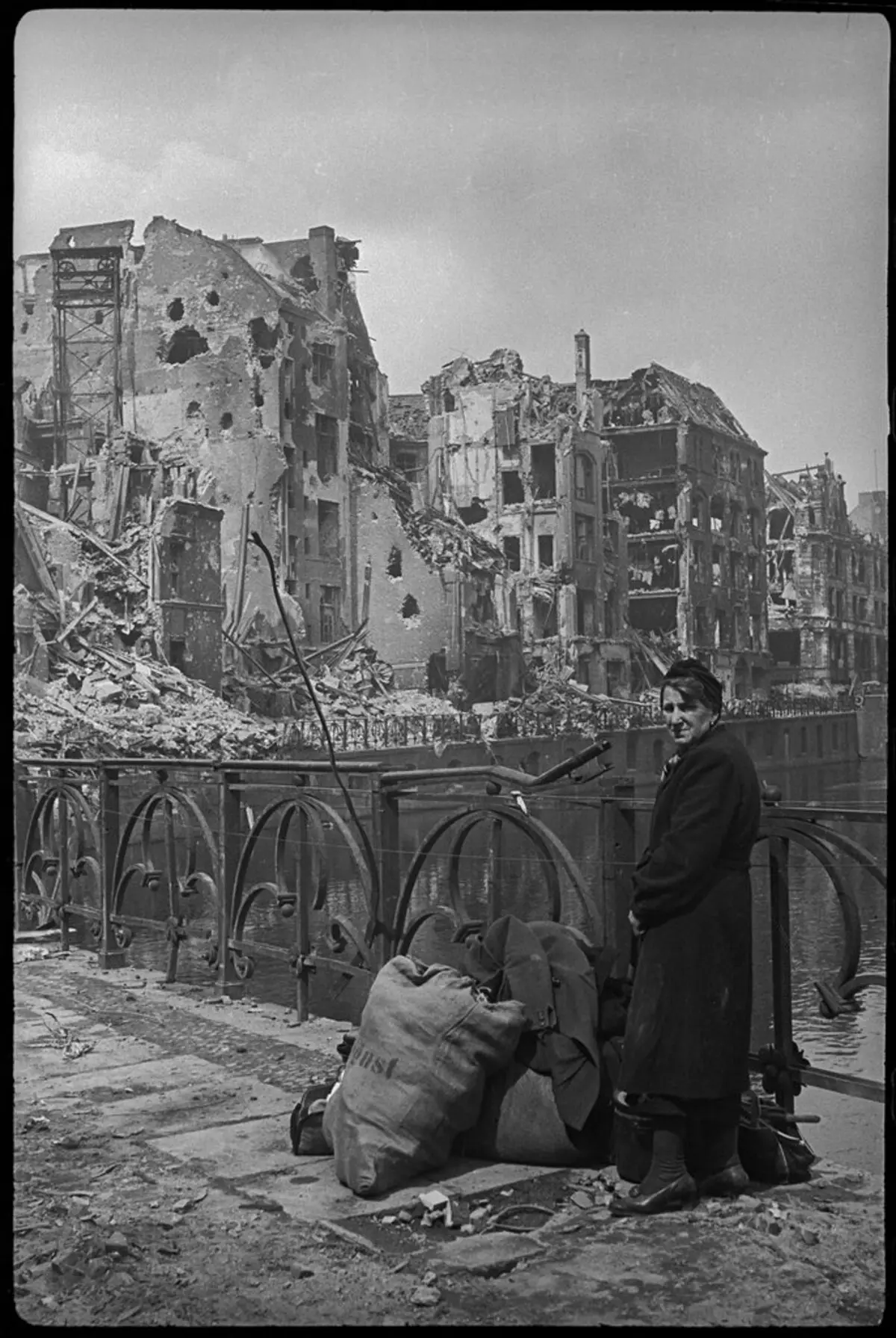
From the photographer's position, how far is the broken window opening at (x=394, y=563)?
9.06 metres

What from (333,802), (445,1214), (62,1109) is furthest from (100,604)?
→ (445,1214)

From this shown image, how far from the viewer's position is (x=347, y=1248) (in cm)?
284

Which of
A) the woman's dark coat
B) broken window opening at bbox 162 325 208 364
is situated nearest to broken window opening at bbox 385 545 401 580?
broken window opening at bbox 162 325 208 364

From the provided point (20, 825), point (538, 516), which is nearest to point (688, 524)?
point (538, 516)

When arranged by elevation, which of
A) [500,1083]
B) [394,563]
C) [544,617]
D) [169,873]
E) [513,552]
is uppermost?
[513,552]

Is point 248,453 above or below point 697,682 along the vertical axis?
above

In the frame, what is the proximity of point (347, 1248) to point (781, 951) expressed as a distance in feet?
4.45

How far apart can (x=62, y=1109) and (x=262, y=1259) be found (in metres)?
1.38

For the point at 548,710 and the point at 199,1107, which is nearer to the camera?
the point at 199,1107

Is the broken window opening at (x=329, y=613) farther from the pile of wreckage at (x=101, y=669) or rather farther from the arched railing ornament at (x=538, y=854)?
the arched railing ornament at (x=538, y=854)

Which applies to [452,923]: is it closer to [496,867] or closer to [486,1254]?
[496,867]

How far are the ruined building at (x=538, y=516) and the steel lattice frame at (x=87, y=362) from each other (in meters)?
2.14

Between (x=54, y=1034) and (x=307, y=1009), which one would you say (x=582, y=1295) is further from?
(x=54, y=1034)

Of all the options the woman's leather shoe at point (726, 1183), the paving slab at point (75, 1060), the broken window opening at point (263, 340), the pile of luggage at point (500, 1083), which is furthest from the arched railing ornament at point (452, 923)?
the broken window opening at point (263, 340)
